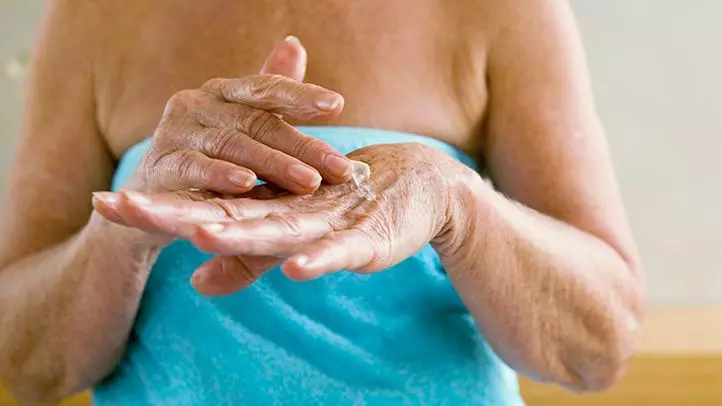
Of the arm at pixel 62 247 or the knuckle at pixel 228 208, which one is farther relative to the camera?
the arm at pixel 62 247

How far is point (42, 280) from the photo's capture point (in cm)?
70

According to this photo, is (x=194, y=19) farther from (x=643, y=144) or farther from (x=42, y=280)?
(x=643, y=144)

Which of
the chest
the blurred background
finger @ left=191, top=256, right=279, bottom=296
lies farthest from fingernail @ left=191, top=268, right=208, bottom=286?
the blurred background

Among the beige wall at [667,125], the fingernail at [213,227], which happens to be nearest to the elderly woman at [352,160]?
the fingernail at [213,227]

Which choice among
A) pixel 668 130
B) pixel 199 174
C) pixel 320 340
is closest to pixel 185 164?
pixel 199 174

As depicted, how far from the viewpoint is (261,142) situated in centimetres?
52

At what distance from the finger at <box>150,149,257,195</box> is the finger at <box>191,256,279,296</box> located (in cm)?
5

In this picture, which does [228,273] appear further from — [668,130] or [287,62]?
[668,130]

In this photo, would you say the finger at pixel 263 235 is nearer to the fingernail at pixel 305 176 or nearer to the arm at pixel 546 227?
the fingernail at pixel 305 176

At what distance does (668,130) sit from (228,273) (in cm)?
99

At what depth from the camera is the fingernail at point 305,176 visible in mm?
475

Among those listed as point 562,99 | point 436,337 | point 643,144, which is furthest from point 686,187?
Answer: point 436,337

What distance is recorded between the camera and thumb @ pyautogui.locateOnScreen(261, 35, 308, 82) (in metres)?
0.60

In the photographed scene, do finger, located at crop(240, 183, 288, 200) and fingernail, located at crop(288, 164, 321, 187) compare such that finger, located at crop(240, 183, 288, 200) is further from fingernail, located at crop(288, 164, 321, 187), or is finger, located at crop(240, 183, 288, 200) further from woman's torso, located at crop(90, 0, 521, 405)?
woman's torso, located at crop(90, 0, 521, 405)
